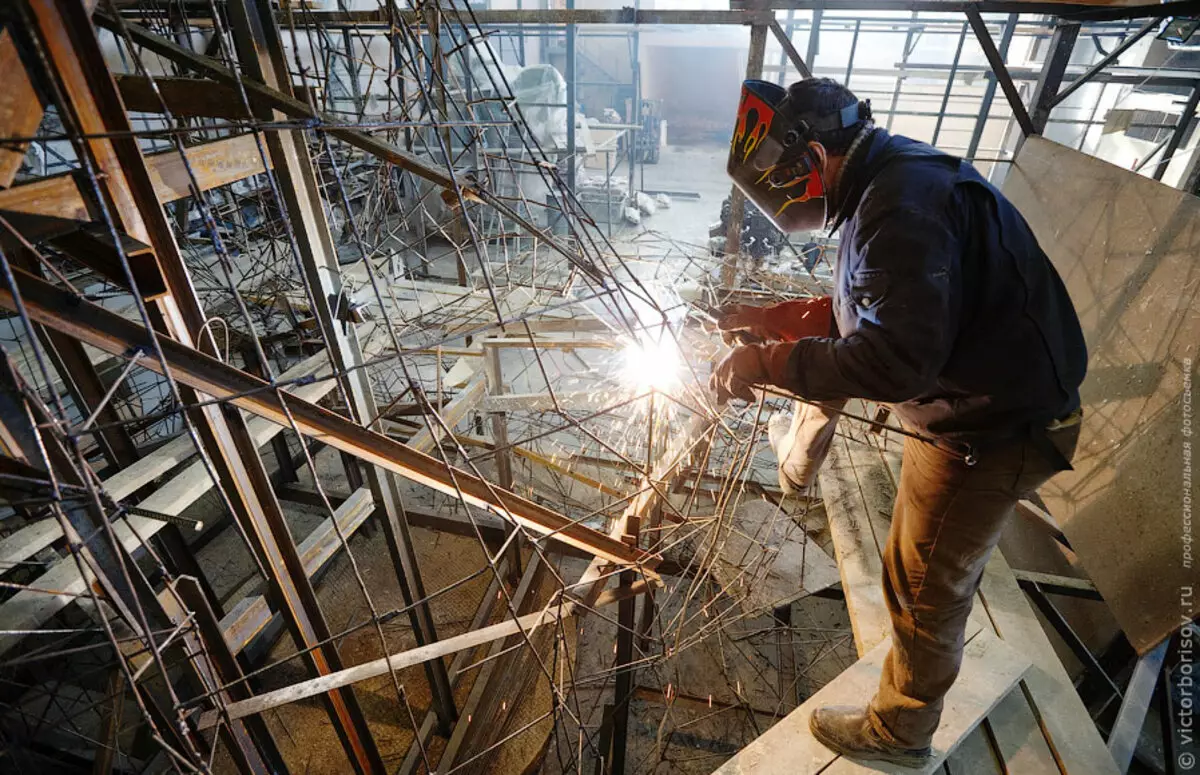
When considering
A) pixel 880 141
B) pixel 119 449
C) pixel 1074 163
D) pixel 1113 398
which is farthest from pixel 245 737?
pixel 1074 163

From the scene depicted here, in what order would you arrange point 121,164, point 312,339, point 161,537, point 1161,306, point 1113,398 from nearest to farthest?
1. point 121,164
2. point 1161,306
3. point 1113,398
4. point 161,537
5. point 312,339

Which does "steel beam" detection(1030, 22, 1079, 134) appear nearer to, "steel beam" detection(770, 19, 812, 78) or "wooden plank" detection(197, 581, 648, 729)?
"steel beam" detection(770, 19, 812, 78)

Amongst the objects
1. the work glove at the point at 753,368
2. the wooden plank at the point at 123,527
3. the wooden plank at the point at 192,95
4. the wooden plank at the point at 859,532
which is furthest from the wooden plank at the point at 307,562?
the wooden plank at the point at 859,532

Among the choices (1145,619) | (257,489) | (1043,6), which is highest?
(1043,6)

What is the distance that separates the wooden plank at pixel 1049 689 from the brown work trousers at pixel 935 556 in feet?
2.51

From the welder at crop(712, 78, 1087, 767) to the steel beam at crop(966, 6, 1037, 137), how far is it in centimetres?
359

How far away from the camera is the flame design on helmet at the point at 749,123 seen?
2.03 m

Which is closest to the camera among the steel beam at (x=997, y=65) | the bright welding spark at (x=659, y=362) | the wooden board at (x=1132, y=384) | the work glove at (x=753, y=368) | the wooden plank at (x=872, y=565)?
the work glove at (x=753, y=368)

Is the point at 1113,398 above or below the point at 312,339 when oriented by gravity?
above

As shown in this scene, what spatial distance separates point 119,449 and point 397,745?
306 cm

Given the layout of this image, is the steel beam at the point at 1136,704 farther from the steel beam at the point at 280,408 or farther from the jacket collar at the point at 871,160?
the jacket collar at the point at 871,160

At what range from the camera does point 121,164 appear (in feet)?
5.10

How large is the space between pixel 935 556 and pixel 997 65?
468 cm

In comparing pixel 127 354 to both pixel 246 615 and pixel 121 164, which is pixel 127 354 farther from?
pixel 246 615
